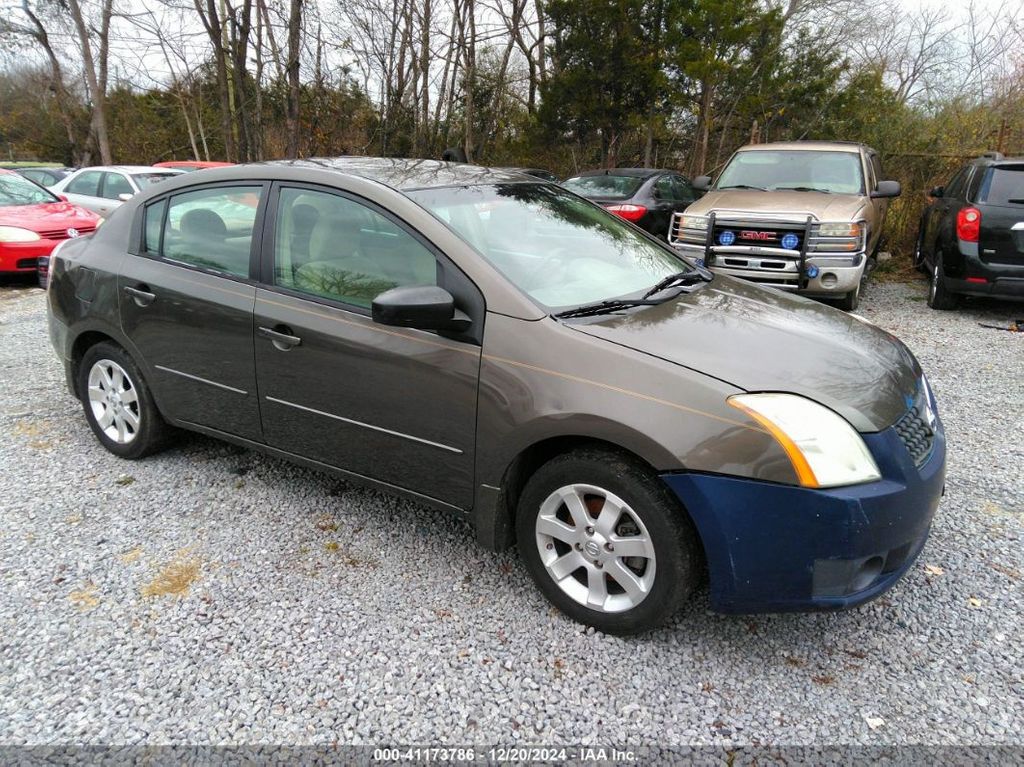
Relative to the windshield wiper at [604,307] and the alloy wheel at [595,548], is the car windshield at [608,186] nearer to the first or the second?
the windshield wiper at [604,307]

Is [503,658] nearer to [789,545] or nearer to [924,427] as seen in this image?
[789,545]

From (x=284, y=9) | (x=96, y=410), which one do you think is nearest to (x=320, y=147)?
(x=284, y=9)

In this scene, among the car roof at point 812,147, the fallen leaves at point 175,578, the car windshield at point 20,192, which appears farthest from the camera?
the car windshield at point 20,192

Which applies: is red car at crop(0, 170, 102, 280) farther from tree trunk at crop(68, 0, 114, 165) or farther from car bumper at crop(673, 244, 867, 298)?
tree trunk at crop(68, 0, 114, 165)

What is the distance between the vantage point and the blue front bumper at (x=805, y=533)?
207 centimetres

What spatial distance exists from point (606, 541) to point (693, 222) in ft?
18.6

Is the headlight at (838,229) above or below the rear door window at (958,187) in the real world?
below

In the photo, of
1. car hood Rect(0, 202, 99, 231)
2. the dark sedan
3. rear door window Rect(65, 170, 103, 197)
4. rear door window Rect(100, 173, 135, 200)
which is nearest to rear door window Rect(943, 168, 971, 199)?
the dark sedan

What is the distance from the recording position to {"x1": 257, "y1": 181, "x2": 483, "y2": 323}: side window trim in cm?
263

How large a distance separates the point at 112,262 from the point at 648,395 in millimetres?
3026

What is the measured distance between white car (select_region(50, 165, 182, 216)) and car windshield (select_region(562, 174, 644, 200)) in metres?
6.70

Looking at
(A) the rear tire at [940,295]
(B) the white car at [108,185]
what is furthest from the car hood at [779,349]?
(B) the white car at [108,185]

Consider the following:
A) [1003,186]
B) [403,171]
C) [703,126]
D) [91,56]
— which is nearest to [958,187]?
[1003,186]

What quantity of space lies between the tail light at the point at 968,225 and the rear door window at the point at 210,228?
280 inches
